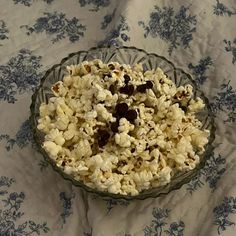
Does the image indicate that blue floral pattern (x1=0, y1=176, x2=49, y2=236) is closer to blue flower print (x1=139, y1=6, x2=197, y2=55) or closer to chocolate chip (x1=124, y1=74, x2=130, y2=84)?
chocolate chip (x1=124, y1=74, x2=130, y2=84)

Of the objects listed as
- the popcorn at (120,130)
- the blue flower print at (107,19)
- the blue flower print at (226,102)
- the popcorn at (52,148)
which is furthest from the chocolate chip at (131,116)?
the blue flower print at (107,19)

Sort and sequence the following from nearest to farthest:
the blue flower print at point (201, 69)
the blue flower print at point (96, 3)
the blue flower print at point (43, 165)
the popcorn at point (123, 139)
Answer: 1. the popcorn at point (123, 139)
2. the blue flower print at point (43, 165)
3. the blue flower print at point (201, 69)
4. the blue flower print at point (96, 3)

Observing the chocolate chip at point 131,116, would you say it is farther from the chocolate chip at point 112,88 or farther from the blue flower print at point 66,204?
the blue flower print at point 66,204

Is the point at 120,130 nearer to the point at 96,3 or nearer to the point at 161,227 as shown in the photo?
the point at 161,227

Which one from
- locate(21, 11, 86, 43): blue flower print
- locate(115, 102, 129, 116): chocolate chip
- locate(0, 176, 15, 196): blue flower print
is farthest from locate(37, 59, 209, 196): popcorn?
locate(21, 11, 86, 43): blue flower print

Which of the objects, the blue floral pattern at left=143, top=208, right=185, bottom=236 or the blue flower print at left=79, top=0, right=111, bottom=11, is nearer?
the blue floral pattern at left=143, top=208, right=185, bottom=236

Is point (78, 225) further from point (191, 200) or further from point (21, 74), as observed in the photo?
point (21, 74)

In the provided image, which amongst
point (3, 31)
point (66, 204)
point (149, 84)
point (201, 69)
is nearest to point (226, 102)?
point (201, 69)
